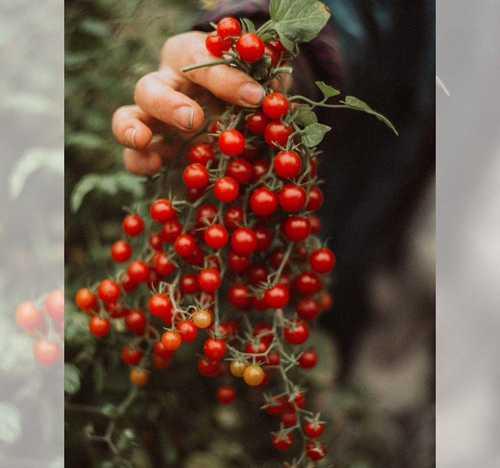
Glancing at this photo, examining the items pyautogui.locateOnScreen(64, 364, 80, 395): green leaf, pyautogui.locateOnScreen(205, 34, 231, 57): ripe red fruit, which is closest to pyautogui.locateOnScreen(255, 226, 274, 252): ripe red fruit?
pyautogui.locateOnScreen(205, 34, 231, 57): ripe red fruit

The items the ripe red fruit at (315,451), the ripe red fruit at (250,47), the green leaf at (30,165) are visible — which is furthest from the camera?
the green leaf at (30,165)

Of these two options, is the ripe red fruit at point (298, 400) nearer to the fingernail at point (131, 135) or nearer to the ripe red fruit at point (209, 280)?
the ripe red fruit at point (209, 280)

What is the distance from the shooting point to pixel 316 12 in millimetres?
888

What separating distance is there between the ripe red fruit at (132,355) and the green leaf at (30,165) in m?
0.27

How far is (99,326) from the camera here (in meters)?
0.95

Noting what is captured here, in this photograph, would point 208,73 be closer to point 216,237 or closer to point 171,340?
point 216,237

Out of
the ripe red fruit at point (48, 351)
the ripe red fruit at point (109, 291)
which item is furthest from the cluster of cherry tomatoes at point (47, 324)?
the ripe red fruit at point (109, 291)

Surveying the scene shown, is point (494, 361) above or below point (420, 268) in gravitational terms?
below

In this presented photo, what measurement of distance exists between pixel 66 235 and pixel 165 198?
0.15 meters

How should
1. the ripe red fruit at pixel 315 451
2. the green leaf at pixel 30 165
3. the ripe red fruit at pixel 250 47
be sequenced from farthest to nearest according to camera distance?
the green leaf at pixel 30 165
the ripe red fruit at pixel 315 451
the ripe red fruit at pixel 250 47

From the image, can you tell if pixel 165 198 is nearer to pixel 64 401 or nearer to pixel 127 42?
pixel 127 42

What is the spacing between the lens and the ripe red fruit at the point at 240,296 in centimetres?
92

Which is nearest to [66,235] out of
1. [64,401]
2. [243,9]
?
[64,401]

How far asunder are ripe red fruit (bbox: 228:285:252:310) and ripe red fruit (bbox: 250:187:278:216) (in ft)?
0.34
